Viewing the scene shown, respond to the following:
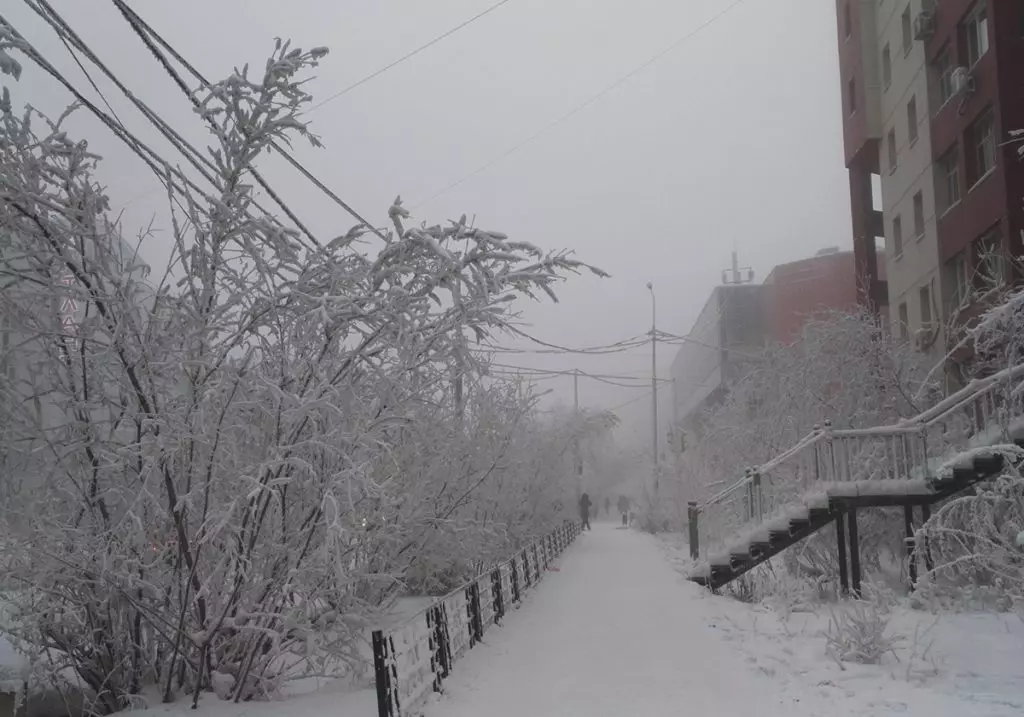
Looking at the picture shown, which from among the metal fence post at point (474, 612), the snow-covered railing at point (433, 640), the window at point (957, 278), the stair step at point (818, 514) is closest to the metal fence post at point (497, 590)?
the snow-covered railing at point (433, 640)

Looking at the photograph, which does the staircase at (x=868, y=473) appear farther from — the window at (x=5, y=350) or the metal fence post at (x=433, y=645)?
the window at (x=5, y=350)

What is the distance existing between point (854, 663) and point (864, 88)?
872 inches

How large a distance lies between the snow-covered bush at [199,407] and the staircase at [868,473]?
26.3 ft

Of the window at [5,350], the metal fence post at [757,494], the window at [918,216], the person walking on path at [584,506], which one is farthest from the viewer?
the person walking on path at [584,506]

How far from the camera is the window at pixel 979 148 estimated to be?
64.1 ft

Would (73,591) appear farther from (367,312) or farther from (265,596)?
(367,312)

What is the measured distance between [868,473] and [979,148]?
9.69m

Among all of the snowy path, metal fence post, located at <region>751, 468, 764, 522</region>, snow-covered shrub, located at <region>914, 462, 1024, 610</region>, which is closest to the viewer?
the snowy path

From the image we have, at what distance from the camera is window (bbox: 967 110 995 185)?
19.5 metres

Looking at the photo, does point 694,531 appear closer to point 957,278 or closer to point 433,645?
point 957,278

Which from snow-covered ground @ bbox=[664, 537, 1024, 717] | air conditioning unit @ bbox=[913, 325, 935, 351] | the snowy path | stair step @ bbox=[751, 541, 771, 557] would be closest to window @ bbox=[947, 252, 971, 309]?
air conditioning unit @ bbox=[913, 325, 935, 351]

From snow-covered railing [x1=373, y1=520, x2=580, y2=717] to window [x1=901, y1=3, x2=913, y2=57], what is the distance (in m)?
17.9

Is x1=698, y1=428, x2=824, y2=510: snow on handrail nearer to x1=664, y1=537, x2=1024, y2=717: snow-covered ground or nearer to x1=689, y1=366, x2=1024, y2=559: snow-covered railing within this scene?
x1=689, y1=366, x2=1024, y2=559: snow-covered railing

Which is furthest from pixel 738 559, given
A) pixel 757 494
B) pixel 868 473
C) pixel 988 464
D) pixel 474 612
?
pixel 474 612
